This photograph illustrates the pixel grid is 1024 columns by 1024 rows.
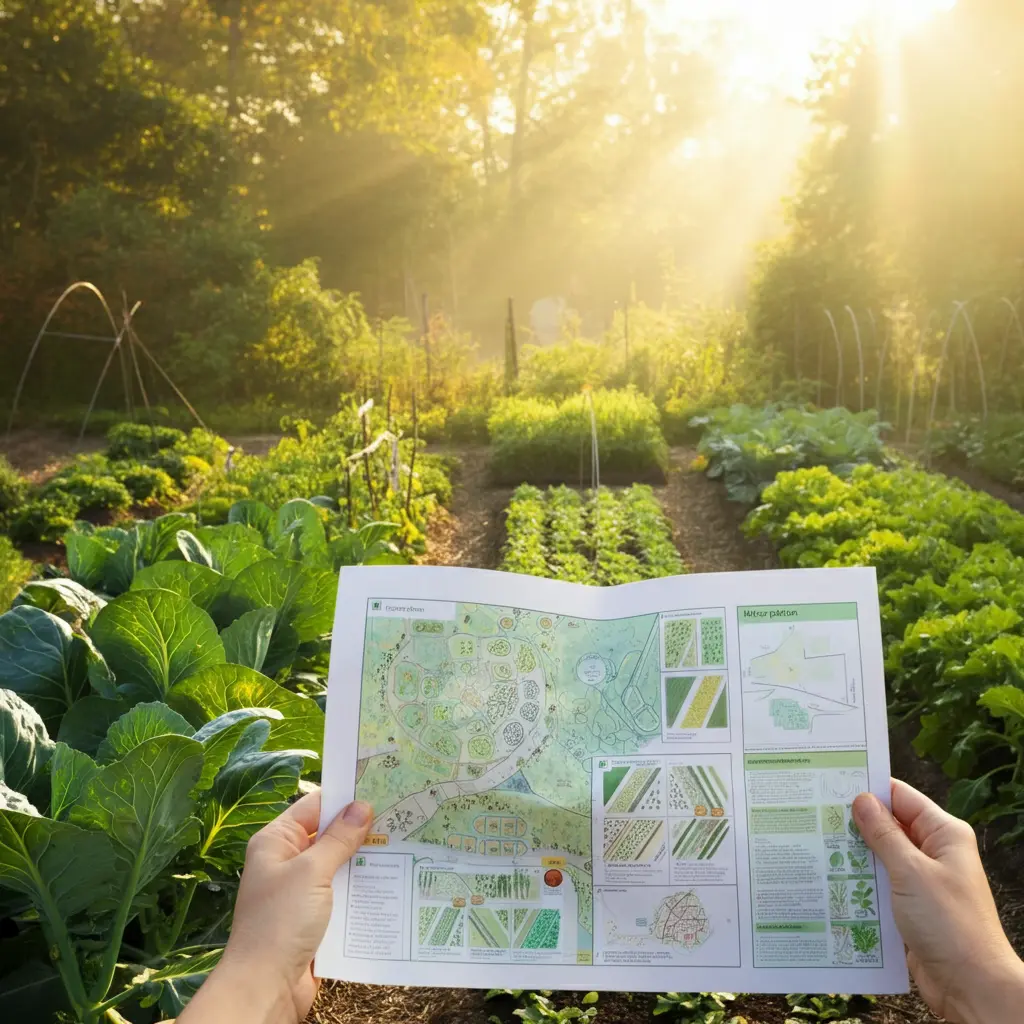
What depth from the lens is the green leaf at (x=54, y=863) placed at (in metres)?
1.30

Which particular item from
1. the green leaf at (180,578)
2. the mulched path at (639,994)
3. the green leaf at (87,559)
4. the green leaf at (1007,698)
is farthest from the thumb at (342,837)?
the green leaf at (87,559)

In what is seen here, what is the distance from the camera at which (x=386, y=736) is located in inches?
49.9

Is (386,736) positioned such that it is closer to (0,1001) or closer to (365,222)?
(0,1001)

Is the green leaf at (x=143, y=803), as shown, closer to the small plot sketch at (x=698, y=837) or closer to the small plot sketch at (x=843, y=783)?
the small plot sketch at (x=698, y=837)

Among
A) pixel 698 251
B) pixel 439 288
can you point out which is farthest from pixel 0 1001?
pixel 698 251

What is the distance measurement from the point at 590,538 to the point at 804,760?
4.95 meters

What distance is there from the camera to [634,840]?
1262 millimetres

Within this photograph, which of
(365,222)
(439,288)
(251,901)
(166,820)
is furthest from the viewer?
(439,288)

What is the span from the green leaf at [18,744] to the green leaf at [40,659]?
1.54 feet

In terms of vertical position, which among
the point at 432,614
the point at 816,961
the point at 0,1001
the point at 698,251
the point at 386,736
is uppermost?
the point at 698,251

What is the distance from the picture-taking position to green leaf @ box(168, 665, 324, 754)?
185cm

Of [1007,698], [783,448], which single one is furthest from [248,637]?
[783,448]

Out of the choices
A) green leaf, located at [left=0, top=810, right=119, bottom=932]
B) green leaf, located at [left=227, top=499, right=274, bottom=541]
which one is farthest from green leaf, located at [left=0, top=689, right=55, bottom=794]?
green leaf, located at [left=227, top=499, right=274, bottom=541]

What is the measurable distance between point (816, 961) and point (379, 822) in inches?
23.8
